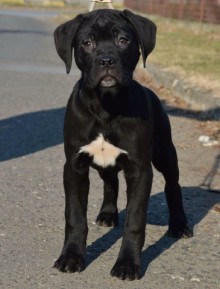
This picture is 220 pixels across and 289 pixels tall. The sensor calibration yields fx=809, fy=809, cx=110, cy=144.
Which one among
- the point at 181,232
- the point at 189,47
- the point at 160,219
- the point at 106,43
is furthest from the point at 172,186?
the point at 189,47

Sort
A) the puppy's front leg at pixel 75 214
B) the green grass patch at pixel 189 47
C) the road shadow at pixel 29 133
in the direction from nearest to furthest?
the puppy's front leg at pixel 75 214 → the road shadow at pixel 29 133 → the green grass patch at pixel 189 47

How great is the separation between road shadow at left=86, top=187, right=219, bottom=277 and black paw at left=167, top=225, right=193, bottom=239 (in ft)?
0.12

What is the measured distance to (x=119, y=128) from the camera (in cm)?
458

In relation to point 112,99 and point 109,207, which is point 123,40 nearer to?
point 112,99

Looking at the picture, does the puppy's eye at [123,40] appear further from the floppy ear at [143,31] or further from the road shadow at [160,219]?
the road shadow at [160,219]

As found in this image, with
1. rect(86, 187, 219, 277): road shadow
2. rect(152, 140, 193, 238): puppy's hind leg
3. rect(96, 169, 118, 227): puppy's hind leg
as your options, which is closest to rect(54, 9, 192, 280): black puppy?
rect(86, 187, 219, 277): road shadow

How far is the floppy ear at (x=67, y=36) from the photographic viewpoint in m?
4.59

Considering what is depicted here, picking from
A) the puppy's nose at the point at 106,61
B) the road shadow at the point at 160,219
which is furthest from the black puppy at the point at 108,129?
the road shadow at the point at 160,219

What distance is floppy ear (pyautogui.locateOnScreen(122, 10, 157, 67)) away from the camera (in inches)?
180

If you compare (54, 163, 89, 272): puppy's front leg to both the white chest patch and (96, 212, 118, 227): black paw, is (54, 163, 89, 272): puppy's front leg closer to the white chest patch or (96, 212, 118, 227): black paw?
the white chest patch

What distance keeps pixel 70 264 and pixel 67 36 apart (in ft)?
4.24

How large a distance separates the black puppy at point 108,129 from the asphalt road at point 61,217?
170 mm

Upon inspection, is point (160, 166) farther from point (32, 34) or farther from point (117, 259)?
point (32, 34)

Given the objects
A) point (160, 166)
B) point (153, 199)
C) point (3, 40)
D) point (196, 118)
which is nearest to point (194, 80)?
point (196, 118)
